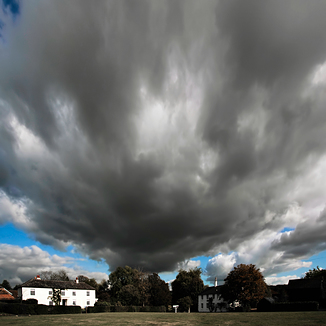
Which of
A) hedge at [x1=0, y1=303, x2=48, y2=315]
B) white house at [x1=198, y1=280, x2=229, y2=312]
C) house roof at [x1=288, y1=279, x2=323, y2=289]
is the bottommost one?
white house at [x1=198, y1=280, x2=229, y2=312]

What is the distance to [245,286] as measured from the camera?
5553 centimetres

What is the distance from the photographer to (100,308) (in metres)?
60.6

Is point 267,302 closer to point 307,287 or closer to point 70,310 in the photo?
point 307,287

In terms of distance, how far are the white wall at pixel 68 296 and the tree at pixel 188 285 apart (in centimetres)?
4059

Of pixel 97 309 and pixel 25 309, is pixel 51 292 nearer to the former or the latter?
pixel 97 309

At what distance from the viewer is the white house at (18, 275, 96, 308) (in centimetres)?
6975

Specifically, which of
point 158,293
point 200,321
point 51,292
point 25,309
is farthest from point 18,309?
point 158,293

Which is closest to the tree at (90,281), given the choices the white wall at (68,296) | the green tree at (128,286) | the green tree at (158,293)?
the green tree at (128,286)

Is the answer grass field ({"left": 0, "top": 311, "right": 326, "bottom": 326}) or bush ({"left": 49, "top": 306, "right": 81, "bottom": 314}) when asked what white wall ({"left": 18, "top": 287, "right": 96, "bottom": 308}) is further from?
grass field ({"left": 0, "top": 311, "right": 326, "bottom": 326})

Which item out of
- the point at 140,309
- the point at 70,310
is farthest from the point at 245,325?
the point at 140,309

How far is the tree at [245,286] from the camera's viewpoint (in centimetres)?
5475

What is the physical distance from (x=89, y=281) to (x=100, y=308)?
199 feet

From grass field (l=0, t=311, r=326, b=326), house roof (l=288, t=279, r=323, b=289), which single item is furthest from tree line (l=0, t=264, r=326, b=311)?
grass field (l=0, t=311, r=326, b=326)

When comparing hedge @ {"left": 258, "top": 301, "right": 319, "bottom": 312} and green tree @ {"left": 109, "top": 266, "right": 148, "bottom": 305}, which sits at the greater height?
green tree @ {"left": 109, "top": 266, "right": 148, "bottom": 305}
